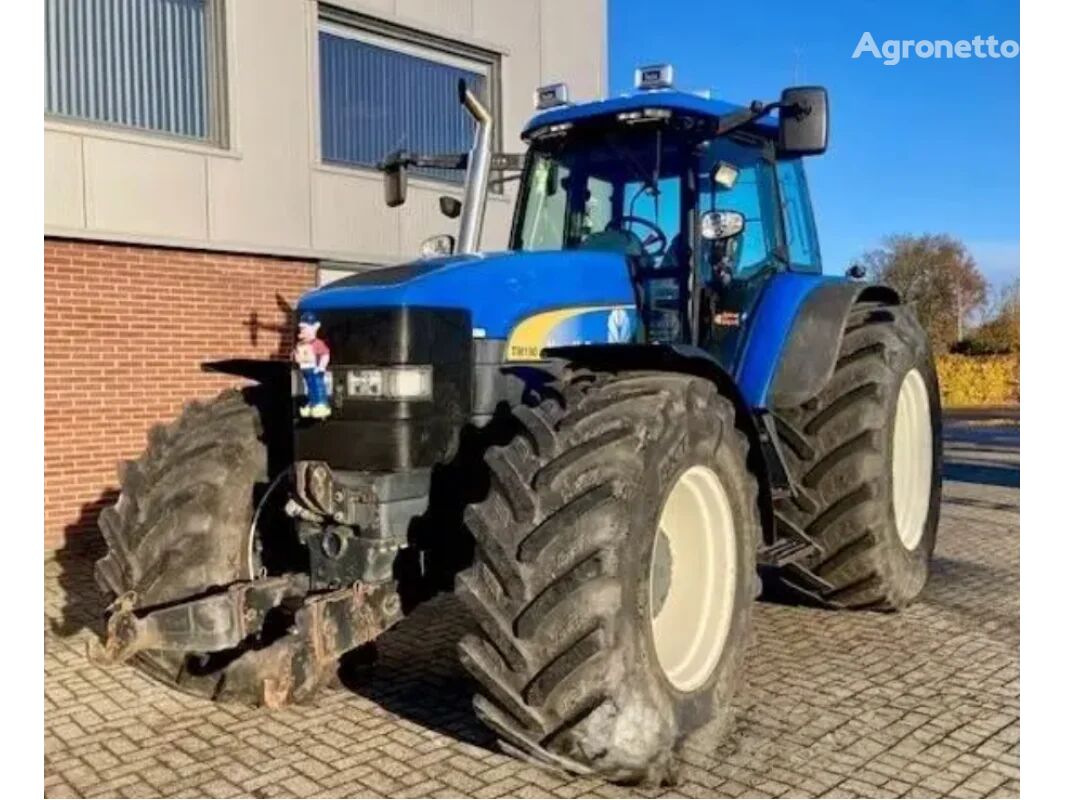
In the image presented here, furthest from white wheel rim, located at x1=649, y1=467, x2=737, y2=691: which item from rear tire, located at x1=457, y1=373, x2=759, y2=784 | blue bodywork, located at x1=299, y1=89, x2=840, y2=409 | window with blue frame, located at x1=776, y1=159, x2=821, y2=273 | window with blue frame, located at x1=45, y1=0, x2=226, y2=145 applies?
window with blue frame, located at x1=45, y1=0, x2=226, y2=145

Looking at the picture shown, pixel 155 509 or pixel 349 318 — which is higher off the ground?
pixel 349 318

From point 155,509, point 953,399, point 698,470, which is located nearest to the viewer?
point 698,470

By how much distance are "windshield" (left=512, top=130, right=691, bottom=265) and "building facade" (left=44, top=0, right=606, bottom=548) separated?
10.6 feet

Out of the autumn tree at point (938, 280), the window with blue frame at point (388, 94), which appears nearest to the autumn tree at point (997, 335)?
the autumn tree at point (938, 280)

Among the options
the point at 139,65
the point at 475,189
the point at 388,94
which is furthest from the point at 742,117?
the point at 388,94

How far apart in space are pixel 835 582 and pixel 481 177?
112 inches

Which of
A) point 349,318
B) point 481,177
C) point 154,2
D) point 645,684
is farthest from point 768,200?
point 154,2

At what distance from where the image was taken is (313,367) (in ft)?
13.7

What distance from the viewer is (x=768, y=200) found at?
19.2 feet

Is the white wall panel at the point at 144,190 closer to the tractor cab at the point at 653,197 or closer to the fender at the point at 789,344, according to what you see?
the tractor cab at the point at 653,197

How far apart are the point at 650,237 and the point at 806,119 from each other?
3.21ft

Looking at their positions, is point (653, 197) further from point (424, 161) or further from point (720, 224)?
point (424, 161)

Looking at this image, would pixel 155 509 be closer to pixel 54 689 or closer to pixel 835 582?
pixel 54 689

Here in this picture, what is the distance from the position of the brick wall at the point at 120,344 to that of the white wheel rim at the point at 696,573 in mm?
5604
